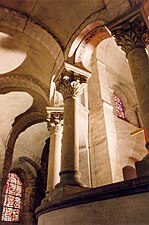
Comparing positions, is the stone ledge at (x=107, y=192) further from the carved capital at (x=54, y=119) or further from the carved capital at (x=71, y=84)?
the carved capital at (x=54, y=119)

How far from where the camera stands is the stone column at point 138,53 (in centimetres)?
299

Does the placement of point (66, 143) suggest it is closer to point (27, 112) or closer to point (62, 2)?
point (62, 2)

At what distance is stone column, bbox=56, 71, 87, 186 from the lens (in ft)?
11.1

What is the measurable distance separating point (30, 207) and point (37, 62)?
742 cm

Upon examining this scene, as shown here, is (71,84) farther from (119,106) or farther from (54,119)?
(119,106)

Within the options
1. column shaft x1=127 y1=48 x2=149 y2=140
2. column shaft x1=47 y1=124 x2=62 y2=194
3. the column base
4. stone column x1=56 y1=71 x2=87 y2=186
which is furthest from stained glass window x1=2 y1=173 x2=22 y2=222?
column shaft x1=127 y1=48 x2=149 y2=140

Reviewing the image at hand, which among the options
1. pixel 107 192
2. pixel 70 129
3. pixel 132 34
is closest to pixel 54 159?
pixel 70 129

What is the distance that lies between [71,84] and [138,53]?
1552 mm

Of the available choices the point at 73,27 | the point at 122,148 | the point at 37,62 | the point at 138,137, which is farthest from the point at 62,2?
the point at 138,137

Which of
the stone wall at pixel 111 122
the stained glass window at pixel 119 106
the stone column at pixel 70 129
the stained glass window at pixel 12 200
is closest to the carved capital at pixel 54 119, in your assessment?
the stone column at pixel 70 129

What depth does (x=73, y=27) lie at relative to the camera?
4.75m

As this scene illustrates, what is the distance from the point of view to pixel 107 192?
238cm

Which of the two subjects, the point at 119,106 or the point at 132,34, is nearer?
the point at 132,34

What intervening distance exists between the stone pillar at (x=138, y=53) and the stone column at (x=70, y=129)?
1.28 metres
